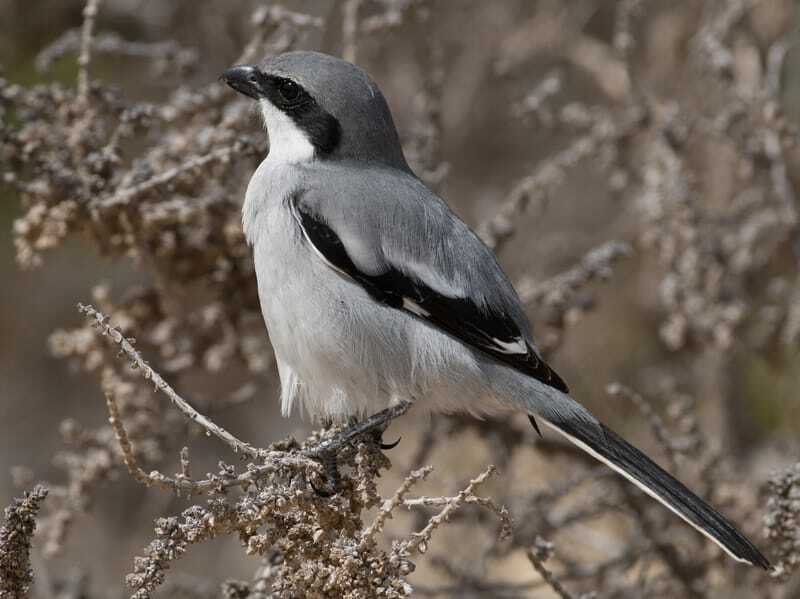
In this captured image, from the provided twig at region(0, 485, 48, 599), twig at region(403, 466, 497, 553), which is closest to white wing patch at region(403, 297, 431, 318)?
twig at region(403, 466, 497, 553)

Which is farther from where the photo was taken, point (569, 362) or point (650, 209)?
point (569, 362)

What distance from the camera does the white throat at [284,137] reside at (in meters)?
2.92

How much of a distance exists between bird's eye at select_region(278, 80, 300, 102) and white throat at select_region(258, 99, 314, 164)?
0.04 m

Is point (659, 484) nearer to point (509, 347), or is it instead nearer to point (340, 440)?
point (509, 347)

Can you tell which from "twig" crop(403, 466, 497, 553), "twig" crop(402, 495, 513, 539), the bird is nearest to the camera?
"twig" crop(403, 466, 497, 553)

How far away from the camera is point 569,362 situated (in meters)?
4.81

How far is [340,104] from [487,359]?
30.5 inches

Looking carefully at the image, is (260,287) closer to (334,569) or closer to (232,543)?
(334,569)

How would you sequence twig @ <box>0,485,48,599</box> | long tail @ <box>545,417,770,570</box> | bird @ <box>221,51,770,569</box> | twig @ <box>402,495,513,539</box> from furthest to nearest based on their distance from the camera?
bird @ <box>221,51,770,569</box> → long tail @ <box>545,417,770,570</box> → twig @ <box>402,495,513,539</box> → twig @ <box>0,485,48,599</box>

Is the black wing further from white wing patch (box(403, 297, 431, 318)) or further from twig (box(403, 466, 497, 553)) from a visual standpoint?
twig (box(403, 466, 497, 553))

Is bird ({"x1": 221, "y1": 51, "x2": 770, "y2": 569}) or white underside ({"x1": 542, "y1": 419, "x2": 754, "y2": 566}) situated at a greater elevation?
bird ({"x1": 221, "y1": 51, "x2": 770, "y2": 569})

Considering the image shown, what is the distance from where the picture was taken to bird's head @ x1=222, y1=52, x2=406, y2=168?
9.47ft

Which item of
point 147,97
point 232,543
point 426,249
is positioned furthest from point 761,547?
point 147,97

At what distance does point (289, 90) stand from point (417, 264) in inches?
23.9
